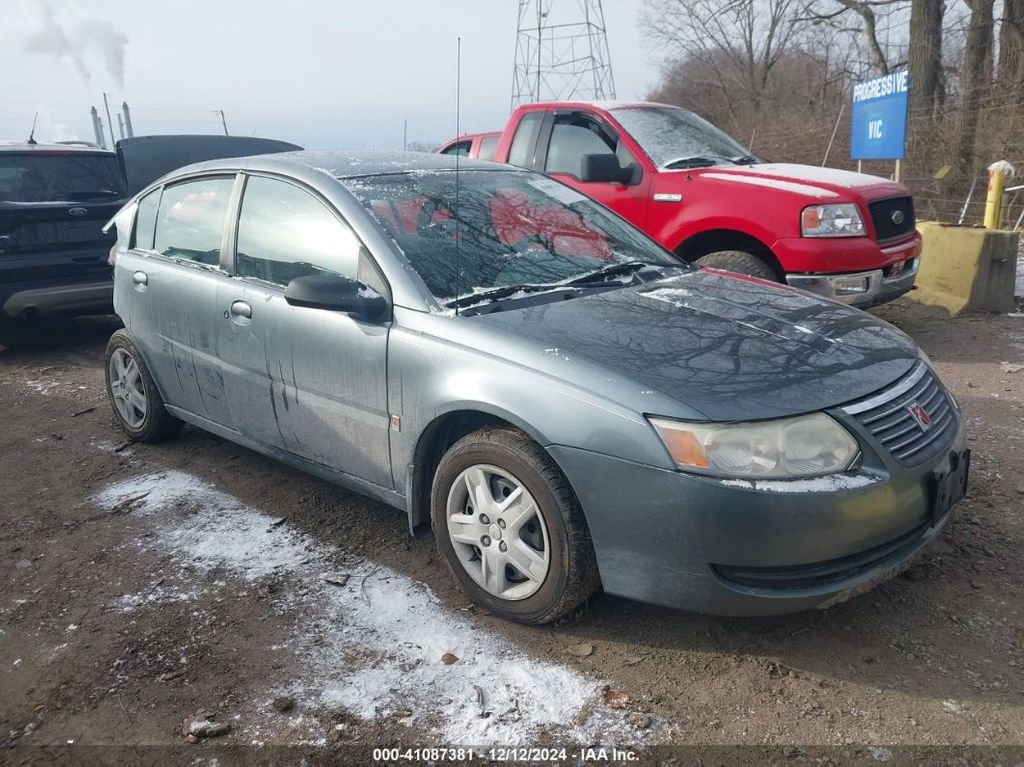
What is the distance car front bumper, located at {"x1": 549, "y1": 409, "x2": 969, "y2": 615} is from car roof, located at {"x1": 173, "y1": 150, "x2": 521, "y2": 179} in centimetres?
180

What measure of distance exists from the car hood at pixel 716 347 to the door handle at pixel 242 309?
127 cm

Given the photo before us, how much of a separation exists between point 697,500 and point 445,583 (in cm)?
123

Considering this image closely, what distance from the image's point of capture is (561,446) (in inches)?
105

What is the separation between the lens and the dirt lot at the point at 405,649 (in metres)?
2.48

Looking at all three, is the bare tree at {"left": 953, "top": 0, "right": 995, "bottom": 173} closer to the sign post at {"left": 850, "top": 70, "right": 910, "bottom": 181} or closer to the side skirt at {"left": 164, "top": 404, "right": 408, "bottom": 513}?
the sign post at {"left": 850, "top": 70, "right": 910, "bottom": 181}

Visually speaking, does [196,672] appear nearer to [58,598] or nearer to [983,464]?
[58,598]

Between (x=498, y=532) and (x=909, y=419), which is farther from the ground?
(x=909, y=419)

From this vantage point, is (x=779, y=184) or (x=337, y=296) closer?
(x=337, y=296)

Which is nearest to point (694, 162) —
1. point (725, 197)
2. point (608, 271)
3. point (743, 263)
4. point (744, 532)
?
point (725, 197)

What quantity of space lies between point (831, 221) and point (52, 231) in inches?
241

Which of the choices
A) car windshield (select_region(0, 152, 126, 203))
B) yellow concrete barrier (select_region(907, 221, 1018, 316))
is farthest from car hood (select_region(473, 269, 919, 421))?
car windshield (select_region(0, 152, 126, 203))

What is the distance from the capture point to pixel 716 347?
9.40 ft

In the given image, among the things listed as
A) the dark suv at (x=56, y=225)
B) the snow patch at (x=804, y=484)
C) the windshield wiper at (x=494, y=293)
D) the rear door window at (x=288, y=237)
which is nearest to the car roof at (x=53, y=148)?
the dark suv at (x=56, y=225)

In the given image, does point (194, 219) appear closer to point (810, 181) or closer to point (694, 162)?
point (694, 162)
